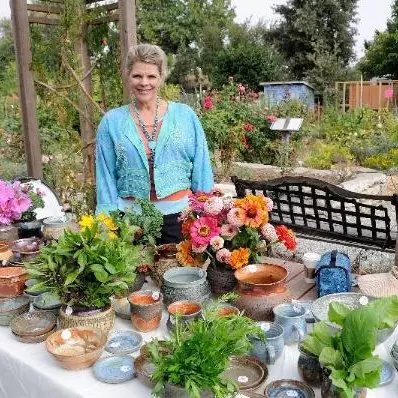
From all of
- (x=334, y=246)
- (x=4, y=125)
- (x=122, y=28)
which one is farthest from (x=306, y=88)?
(x=122, y=28)

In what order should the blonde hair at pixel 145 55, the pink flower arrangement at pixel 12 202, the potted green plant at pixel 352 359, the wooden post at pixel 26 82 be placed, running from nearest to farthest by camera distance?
the potted green plant at pixel 352 359
the blonde hair at pixel 145 55
the pink flower arrangement at pixel 12 202
the wooden post at pixel 26 82

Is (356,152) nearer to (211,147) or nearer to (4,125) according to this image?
(211,147)

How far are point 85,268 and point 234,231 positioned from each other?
0.52m

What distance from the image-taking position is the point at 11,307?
187 centimetres

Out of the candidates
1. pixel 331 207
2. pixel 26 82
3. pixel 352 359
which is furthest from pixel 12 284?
pixel 26 82

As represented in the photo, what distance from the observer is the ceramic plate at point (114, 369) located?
144cm

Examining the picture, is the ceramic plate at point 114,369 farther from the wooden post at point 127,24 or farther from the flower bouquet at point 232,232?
the wooden post at point 127,24

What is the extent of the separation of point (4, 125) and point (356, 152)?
220 inches

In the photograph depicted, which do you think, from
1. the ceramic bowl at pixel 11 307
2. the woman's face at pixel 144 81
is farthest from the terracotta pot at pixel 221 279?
the woman's face at pixel 144 81

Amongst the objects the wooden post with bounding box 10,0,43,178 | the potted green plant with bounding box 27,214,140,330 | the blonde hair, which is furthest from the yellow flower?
the wooden post with bounding box 10,0,43,178

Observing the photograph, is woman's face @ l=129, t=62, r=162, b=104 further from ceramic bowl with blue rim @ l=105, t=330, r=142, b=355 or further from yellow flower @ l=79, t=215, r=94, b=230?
ceramic bowl with blue rim @ l=105, t=330, r=142, b=355

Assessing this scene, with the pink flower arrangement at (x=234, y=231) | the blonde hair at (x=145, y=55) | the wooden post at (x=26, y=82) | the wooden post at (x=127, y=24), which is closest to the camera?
the pink flower arrangement at (x=234, y=231)

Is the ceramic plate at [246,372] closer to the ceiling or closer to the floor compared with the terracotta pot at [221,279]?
closer to the floor

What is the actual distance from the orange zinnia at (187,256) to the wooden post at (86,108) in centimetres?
283
